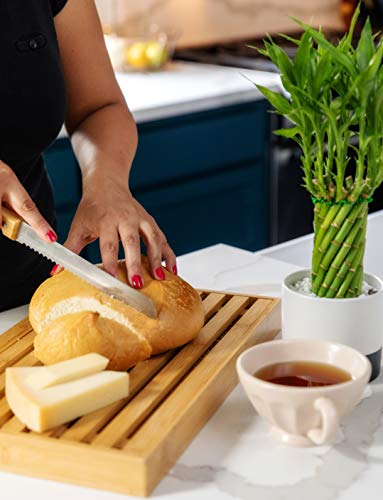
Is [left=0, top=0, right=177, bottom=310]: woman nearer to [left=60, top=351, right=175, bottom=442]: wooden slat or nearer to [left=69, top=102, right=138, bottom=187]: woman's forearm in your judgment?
[left=69, top=102, right=138, bottom=187]: woman's forearm

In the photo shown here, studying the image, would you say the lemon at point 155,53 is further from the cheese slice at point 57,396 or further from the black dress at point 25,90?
the cheese slice at point 57,396

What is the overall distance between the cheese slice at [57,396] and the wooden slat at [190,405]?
0.06m

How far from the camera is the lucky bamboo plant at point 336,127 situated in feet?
3.58

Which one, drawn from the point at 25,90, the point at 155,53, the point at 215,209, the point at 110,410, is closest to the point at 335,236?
the point at 110,410

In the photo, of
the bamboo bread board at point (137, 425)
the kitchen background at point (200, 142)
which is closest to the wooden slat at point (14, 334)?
the bamboo bread board at point (137, 425)

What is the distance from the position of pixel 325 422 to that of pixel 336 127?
343mm

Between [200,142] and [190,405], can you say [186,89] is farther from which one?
[190,405]

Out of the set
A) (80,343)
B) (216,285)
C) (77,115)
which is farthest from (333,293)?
(77,115)

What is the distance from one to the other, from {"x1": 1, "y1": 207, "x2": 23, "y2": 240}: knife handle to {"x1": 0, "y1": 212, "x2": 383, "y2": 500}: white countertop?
35 cm

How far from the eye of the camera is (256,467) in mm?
1031

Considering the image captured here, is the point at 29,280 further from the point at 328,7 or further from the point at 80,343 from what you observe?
the point at 328,7

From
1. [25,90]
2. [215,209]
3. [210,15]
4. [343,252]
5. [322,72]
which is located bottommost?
[215,209]

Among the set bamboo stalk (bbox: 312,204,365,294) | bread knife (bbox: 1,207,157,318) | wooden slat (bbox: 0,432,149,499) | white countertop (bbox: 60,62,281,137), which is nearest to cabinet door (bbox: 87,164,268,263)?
white countertop (bbox: 60,62,281,137)

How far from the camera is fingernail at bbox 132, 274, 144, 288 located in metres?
1.31
